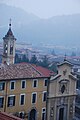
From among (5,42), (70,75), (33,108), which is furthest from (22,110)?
(5,42)

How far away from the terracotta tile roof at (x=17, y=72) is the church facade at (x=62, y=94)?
2.16 metres

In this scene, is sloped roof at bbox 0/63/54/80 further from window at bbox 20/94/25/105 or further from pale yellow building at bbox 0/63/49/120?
window at bbox 20/94/25/105

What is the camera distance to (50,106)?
33.3m

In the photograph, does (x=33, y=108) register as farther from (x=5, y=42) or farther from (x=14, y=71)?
(x=5, y=42)

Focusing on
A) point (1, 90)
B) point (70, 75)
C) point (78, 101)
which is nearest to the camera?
point (1, 90)

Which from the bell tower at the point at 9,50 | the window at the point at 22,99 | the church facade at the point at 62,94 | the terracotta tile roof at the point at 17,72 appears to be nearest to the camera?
the terracotta tile roof at the point at 17,72

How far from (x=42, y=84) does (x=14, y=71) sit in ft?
10.7

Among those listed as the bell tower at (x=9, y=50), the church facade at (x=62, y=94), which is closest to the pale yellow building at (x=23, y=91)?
the church facade at (x=62, y=94)

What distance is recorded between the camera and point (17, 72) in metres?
31.5

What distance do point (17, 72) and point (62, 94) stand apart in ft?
19.1

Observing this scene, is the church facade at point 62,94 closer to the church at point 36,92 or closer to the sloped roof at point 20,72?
the church at point 36,92

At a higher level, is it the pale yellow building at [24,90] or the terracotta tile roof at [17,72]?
the terracotta tile roof at [17,72]

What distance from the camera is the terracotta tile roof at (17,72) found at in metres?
30.4

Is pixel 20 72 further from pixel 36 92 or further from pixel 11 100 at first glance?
pixel 11 100
